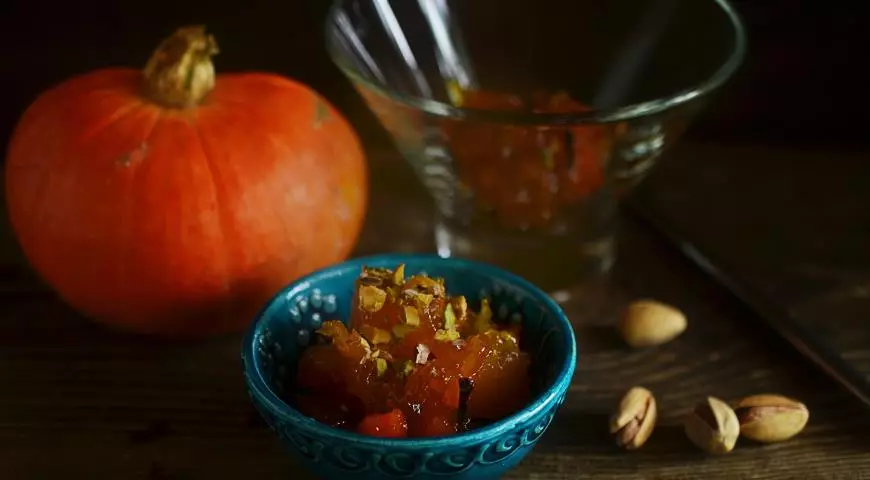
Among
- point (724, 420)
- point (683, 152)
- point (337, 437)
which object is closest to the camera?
point (337, 437)

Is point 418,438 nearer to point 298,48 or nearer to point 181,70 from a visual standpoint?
point 181,70

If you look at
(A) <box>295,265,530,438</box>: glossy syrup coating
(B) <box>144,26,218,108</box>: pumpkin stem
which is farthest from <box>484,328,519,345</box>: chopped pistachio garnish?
(B) <box>144,26,218,108</box>: pumpkin stem

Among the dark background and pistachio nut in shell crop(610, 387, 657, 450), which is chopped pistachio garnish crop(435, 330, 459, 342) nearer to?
pistachio nut in shell crop(610, 387, 657, 450)

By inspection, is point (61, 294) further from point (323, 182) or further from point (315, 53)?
point (315, 53)

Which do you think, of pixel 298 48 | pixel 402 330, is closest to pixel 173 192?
pixel 402 330

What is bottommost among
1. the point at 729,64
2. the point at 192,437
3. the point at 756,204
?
the point at 192,437

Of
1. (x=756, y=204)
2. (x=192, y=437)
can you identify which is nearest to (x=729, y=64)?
(x=756, y=204)

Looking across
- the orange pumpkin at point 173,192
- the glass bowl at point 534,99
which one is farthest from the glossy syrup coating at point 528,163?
the orange pumpkin at point 173,192

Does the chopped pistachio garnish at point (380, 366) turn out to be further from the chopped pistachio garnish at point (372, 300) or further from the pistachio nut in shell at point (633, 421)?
the pistachio nut in shell at point (633, 421)
